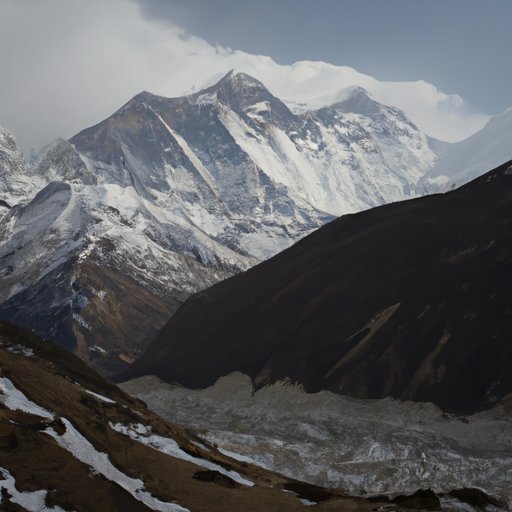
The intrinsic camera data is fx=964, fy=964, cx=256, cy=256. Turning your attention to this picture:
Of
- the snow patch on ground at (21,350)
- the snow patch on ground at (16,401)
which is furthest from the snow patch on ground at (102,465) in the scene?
the snow patch on ground at (21,350)

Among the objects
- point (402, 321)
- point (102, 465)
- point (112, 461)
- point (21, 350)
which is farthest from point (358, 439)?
point (102, 465)

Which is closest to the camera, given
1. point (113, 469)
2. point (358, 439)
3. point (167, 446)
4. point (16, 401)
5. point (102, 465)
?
point (102, 465)

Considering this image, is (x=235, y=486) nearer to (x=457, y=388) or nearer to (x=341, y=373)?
(x=457, y=388)

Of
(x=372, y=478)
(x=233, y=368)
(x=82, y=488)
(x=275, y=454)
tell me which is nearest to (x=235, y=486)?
(x=82, y=488)

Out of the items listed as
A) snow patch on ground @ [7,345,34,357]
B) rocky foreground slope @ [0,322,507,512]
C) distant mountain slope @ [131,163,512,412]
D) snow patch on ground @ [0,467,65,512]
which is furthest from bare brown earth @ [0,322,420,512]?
distant mountain slope @ [131,163,512,412]

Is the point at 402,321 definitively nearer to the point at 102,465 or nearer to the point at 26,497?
the point at 102,465

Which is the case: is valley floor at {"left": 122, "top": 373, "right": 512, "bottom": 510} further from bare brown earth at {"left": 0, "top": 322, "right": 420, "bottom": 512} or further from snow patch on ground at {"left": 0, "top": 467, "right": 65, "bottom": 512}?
snow patch on ground at {"left": 0, "top": 467, "right": 65, "bottom": 512}
